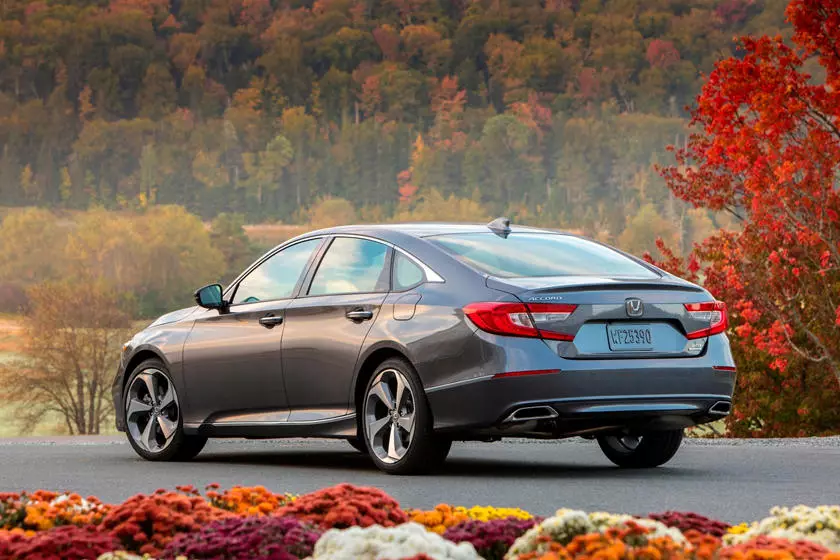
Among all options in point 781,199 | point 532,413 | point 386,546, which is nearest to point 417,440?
point 532,413

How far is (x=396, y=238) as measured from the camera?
1111 cm

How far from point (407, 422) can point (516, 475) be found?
3.15 ft

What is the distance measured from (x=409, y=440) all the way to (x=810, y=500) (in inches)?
100

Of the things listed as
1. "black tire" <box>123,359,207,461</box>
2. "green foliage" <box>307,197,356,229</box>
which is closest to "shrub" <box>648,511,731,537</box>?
"black tire" <box>123,359,207,461</box>

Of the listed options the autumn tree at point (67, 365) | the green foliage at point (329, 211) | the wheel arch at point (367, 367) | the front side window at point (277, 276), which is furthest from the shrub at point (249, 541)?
the green foliage at point (329, 211)

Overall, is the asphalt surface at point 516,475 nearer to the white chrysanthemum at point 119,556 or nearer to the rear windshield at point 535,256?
the rear windshield at point 535,256

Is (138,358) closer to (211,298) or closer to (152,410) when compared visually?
(152,410)

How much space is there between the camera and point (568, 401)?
9883 millimetres

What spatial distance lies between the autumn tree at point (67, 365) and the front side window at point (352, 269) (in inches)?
2308

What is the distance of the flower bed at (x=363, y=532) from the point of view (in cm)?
484

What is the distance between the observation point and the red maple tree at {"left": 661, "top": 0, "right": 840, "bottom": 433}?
22094 mm

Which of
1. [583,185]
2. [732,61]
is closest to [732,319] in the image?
[732,61]

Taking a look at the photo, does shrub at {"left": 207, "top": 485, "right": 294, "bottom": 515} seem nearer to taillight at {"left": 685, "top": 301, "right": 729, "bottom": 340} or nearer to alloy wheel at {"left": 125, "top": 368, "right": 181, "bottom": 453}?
taillight at {"left": 685, "top": 301, "right": 729, "bottom": 340}

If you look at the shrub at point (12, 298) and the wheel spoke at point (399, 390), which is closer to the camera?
the wheel spoke at point (399, 390)
